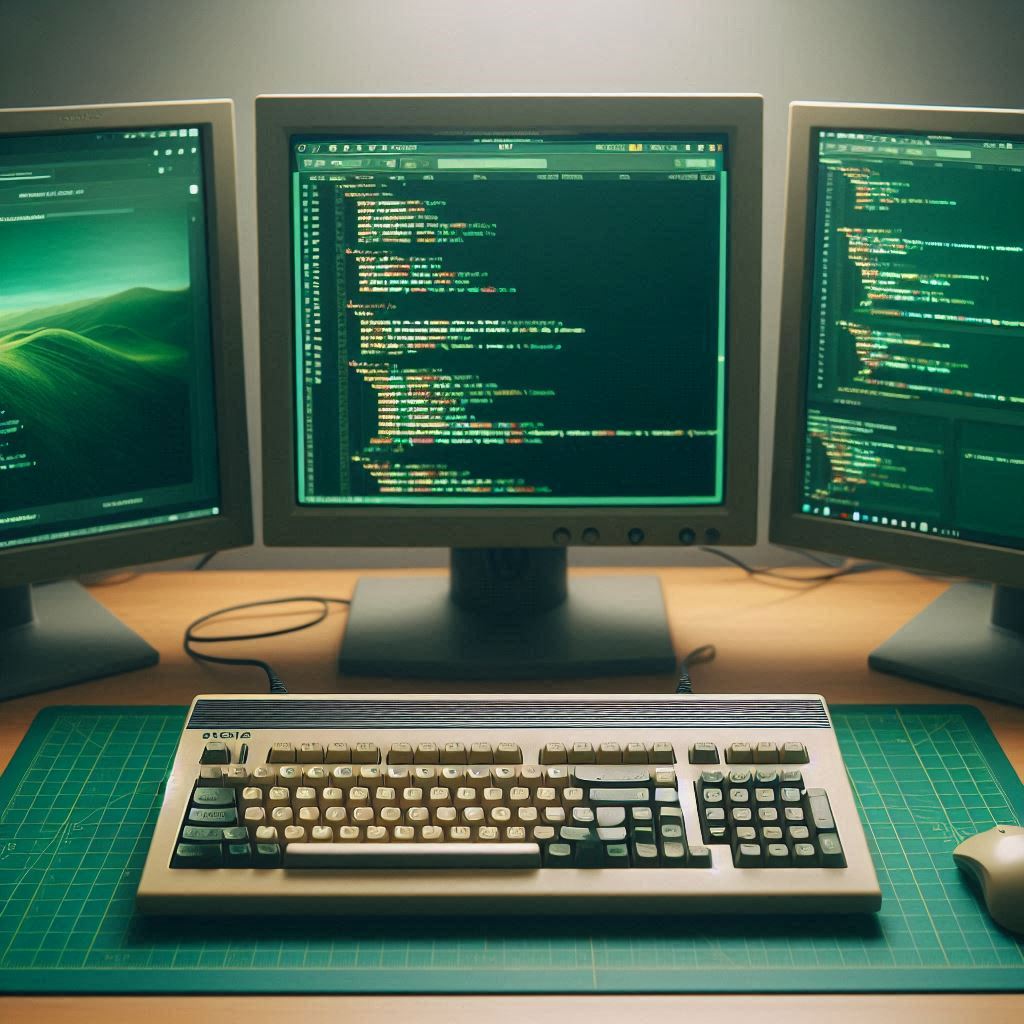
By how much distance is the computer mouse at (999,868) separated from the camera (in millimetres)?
811

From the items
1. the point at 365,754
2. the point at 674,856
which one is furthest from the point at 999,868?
the point at 365,754

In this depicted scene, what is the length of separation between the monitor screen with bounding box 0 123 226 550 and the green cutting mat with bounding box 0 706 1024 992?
11.3 inches

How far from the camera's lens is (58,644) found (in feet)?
3.85

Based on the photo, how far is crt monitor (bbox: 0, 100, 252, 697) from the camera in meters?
1.05

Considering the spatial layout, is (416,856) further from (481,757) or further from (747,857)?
(747,857)

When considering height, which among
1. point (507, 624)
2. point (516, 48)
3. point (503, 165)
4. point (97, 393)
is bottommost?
point (507, 624)

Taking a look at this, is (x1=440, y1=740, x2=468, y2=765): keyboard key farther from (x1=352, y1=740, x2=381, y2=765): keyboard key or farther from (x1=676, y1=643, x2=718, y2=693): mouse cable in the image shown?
(x1=676, y1=643, x2=718, y2=693): mouse cable

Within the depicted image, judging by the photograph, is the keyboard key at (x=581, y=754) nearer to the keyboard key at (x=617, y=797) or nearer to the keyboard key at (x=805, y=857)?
the keyboard key at (x=617, y=797)

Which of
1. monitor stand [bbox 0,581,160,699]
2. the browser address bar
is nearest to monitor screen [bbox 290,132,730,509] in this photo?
the browser address bar

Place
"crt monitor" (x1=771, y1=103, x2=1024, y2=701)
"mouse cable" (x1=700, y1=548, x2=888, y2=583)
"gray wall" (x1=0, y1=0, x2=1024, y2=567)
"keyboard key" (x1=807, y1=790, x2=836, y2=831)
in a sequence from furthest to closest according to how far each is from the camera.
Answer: "mouse cable" (x1=700, y1=548, x2=888, y2=583) → "gray wall" (x1=0, y1=0, x2=1024, y2=567) → "crt monitor" (x1=771, y1=103, x2=1024, y2=701) → "keyboard key" (x1=807, y1=790, x2=836, y2=831)

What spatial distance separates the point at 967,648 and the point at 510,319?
19.6 inches

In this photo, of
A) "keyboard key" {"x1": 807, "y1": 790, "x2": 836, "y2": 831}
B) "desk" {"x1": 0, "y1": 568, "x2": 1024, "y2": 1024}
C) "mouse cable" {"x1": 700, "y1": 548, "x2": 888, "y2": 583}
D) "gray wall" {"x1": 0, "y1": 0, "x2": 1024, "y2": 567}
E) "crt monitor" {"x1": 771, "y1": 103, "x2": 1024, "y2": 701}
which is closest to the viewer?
"desk" {"x1": 0, "y1": 568, "x2": 1024, "y2": 1024}

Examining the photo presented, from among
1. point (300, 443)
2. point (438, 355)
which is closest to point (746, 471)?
point (438, 355)

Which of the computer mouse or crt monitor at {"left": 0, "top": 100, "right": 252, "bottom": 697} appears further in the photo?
crt monitor at {"left": 0, "top": 100, "right": 252, "bottom": 697}
